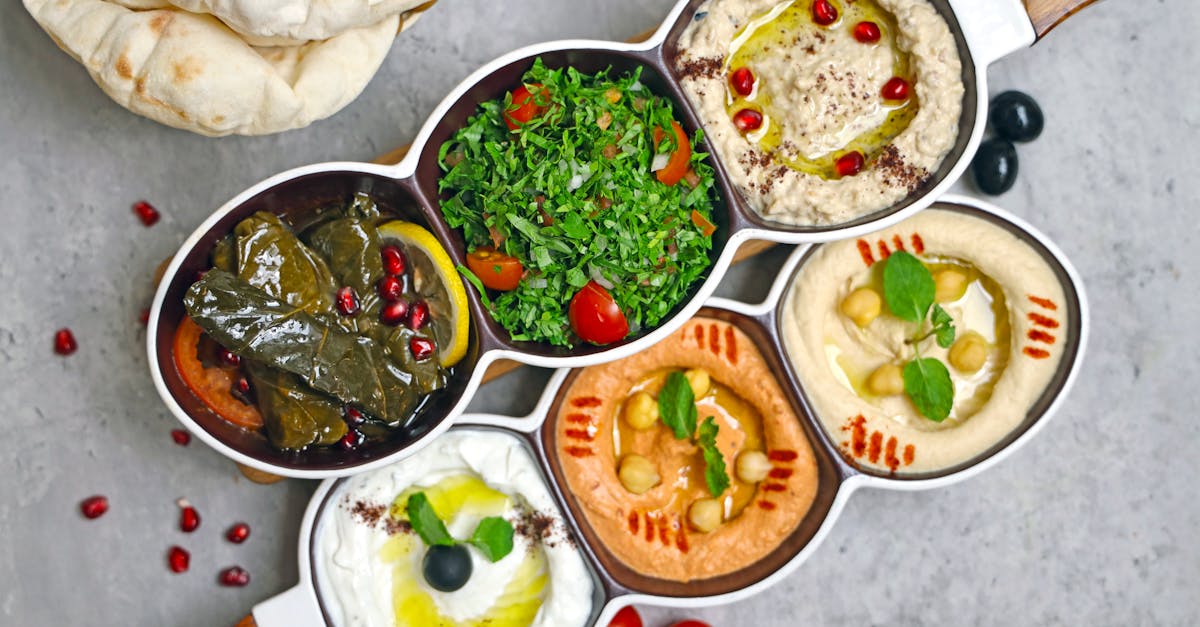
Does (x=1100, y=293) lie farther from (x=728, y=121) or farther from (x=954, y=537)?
(x=728, y=121)

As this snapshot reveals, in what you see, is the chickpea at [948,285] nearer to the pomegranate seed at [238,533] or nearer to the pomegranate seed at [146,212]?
the pomegranate seed at [238,533]

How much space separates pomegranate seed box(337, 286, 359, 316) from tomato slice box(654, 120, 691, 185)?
1.30 m

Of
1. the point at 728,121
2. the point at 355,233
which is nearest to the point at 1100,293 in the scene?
the point at 728,121

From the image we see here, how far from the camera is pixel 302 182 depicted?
3.61 meters

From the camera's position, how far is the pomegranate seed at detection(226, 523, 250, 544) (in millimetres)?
4336

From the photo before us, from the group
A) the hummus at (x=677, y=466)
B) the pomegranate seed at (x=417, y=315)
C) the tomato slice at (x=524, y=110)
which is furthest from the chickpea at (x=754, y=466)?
the tomato slice at (x=524, y=110)

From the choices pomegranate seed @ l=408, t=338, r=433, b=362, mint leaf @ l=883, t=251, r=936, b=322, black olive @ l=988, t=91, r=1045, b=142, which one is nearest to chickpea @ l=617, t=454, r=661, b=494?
pomegranate seed @ l=408, t=338, r=433, b=362

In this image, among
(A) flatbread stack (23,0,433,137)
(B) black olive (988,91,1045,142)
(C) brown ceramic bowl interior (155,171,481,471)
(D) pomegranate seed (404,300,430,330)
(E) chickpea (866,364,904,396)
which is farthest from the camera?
(B) black olive (988,91,1045,142)

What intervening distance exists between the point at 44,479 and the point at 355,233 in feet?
6.59

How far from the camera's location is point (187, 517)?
4320mm

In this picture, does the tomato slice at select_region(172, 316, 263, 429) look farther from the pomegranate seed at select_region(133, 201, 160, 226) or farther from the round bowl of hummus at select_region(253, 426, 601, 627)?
the pomegranate seed at select_region(133, 201, 160, 226)

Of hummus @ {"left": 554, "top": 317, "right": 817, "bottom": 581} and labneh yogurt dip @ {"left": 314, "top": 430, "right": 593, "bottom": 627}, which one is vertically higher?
hummus @ {"left": 554, "top": 317, "right": 817, "bottom": 581}

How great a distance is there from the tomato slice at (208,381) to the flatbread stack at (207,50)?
81cm

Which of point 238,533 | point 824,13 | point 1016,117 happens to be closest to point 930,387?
point 1016,117
